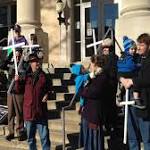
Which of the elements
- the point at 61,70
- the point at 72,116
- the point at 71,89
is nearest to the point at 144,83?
the point at 72,116

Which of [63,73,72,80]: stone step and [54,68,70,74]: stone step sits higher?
[54,68,70,74]: stone step

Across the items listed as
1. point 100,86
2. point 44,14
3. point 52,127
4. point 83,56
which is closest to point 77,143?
point 52,127

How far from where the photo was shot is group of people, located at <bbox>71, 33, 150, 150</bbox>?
23.8 feet

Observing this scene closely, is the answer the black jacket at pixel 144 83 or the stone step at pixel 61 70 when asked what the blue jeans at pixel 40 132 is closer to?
the black jacket at pixel 144 83

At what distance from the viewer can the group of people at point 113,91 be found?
7.26m

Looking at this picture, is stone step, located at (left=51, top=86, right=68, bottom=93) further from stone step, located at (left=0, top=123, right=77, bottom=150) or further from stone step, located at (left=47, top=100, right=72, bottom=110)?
stone step, located at (left=0, top=123, right=77, bottom=150)

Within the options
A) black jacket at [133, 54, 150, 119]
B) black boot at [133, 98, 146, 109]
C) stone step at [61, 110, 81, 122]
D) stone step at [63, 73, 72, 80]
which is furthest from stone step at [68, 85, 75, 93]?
black jacket at [133, 54, 150, 119]

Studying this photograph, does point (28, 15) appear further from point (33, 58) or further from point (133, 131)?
point (133, 131)

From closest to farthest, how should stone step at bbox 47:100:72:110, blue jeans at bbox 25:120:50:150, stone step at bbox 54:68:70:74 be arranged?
blue jeans at bbox 25:120:50:150
stone step at bbox 47:100:72:110
stone step at bbox 54:68:70:74

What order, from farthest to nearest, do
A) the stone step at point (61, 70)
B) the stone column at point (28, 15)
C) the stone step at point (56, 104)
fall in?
the stone column at point (28, 15) → the stone step at point (61, 70) → the stone step at point (56, 104)

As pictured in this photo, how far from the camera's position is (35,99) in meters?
8.93

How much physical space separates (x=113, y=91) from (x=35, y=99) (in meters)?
1.28

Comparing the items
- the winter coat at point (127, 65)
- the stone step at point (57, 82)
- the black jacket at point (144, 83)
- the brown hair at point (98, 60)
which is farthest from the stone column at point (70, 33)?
the black jacket at point (144, 83)

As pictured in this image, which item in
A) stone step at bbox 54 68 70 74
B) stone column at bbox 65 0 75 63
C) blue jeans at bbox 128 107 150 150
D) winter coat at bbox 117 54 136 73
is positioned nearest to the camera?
blue jeans at bbox 128 107 150 150
